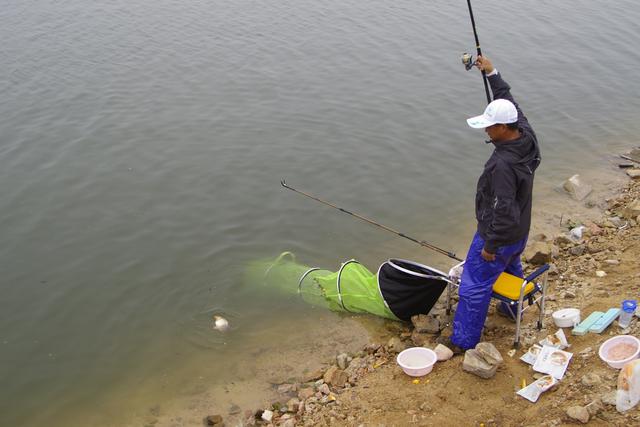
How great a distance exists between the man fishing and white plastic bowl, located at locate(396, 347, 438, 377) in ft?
1.24

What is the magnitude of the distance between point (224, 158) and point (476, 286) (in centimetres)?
628

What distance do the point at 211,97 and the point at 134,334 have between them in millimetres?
6655

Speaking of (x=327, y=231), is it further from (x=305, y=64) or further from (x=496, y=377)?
(x=305, y=64)

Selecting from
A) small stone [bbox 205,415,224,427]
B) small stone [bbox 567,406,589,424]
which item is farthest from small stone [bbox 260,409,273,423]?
small stone [bbox 567,406,589,424]

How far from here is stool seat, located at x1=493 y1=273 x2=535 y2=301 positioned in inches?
218

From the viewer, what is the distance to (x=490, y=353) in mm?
5398

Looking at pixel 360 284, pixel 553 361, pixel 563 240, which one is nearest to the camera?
pixel 553 361

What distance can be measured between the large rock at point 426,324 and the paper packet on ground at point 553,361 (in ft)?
4.32

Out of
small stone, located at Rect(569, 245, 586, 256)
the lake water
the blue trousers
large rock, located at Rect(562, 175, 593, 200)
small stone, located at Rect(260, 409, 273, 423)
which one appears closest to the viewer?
the blue trousers

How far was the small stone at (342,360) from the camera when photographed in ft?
21.9

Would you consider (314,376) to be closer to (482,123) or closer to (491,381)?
(491,381)

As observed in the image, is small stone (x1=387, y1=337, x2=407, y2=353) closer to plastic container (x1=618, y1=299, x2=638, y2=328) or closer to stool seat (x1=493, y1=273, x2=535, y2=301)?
stool seat (x1=493, y1=273, x2=535, y2=301)

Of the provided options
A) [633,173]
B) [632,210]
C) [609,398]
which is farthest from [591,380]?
[633,173]

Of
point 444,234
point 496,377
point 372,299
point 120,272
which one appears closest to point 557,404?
point 496,377
